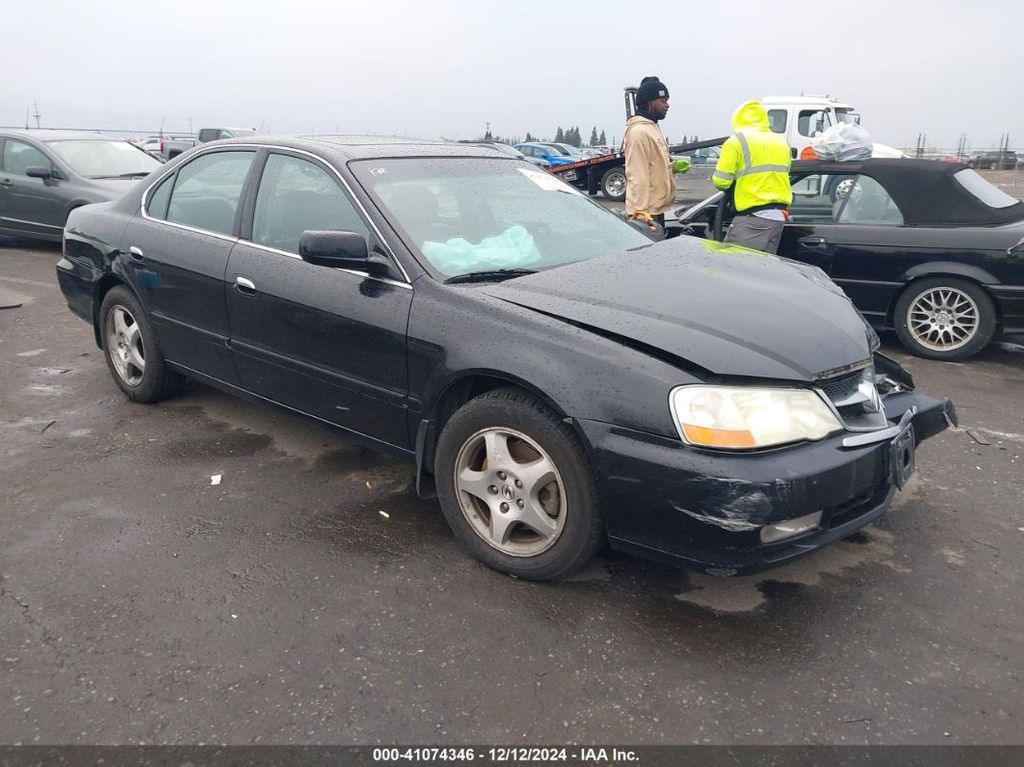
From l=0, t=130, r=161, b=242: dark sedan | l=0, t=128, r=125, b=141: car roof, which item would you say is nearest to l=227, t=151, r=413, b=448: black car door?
l=0, t=130, r=161, b=242: dark sedan

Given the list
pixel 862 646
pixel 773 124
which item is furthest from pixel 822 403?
pixel 773 124

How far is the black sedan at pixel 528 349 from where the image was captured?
101 inches

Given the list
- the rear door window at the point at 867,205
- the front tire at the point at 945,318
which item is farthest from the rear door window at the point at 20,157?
the front tire at the point at 945,318

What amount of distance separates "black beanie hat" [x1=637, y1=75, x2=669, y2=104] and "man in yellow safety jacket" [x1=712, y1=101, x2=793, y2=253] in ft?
2.36

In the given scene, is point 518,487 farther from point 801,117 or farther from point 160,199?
point 801,117

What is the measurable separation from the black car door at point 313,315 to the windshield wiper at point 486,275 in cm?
19

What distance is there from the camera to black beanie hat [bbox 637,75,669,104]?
6508 millimetres

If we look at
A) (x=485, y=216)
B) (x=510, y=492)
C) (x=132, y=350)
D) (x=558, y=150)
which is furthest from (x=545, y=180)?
(x=558, y=150)

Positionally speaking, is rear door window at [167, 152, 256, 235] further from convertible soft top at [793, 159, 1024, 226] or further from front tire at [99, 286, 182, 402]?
convertible soft top at [793, 159, 1024, 226]

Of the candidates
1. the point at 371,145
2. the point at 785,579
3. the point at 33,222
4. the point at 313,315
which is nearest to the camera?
the point at 785,579

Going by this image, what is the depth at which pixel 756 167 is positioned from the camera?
5.87 metres

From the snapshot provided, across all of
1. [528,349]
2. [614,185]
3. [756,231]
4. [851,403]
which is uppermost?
[614,185]

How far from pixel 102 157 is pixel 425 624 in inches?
386

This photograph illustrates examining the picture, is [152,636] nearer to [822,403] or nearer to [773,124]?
[822,403]
